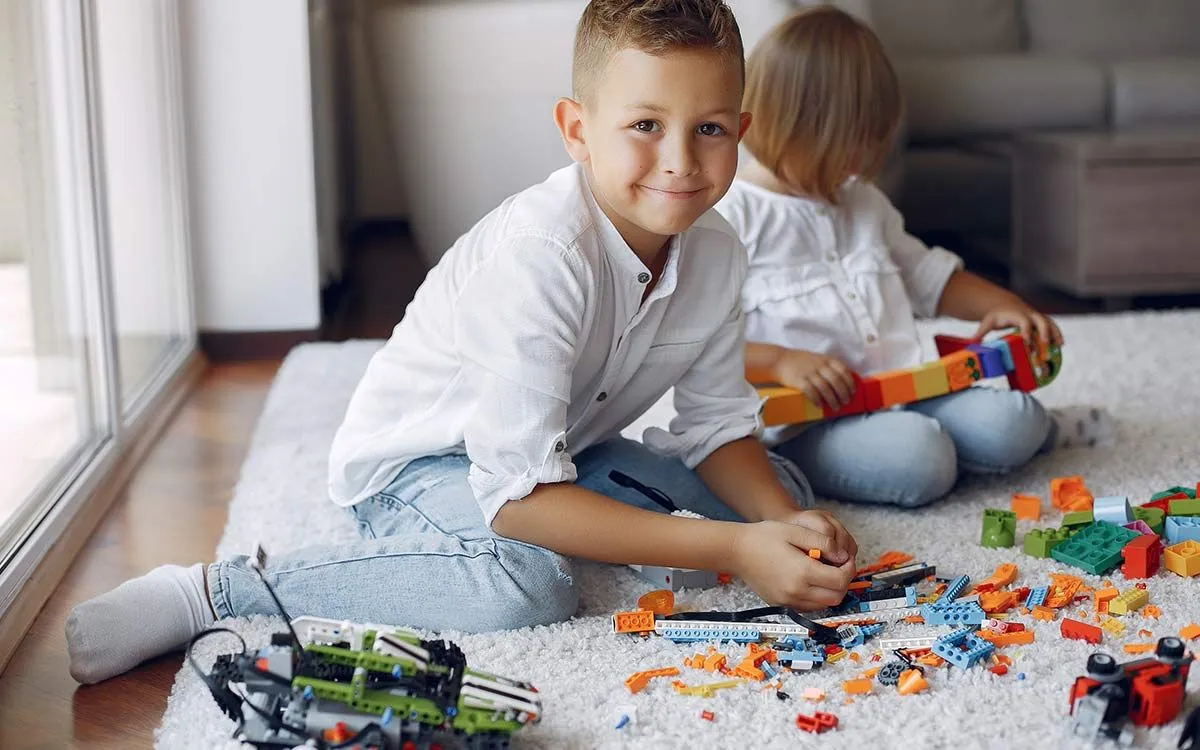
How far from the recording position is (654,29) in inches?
38.4

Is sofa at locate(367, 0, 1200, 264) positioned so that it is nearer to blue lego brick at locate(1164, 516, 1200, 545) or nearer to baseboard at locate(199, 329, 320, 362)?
baseboard at locate(199, 329, 320, 362)

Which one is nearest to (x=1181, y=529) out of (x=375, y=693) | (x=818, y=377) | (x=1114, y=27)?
(x=818, y=377)

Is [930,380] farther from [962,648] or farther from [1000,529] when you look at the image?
[962,648]

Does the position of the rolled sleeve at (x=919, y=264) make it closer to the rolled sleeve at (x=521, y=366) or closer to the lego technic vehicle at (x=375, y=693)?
the rolled sleeve at (x=521, y=366)

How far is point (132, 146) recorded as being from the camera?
1803 millimetres

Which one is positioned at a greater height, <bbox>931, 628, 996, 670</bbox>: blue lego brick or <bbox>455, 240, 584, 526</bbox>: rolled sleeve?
<bbox>455, 240, 584, 526</bbox>: rolled sleeve

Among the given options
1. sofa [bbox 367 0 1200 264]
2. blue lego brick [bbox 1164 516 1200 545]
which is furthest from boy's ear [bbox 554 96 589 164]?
sofa [bbox 367 0 1200 264]

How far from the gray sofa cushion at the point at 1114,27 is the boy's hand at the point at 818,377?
Answer: 223cm

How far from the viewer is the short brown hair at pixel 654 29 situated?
0.98 meters

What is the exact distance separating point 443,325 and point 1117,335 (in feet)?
4.34

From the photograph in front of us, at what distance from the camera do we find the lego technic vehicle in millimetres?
808

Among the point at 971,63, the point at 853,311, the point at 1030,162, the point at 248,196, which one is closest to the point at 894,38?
the point at 971,63

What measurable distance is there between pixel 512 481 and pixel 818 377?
45 cm

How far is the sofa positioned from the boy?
1349 mm
